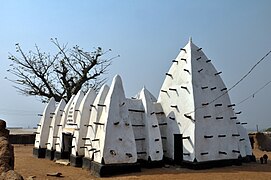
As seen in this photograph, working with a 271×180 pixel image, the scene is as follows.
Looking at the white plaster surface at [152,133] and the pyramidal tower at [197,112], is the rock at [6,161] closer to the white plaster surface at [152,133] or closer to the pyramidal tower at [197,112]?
the white plaster surface at [152,133]

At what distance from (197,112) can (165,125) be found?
91.8 inches

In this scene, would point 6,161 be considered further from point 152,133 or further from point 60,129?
point 60,129

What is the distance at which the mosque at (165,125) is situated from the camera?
549 inches

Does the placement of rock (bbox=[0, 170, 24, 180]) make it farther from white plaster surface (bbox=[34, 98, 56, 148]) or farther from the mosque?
white plaster surface (bbox=[34, 98, 56, 148])

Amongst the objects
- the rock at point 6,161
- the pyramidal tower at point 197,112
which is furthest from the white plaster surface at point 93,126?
the rock at point 6,161

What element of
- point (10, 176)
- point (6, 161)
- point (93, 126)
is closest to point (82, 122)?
point (93, 126)

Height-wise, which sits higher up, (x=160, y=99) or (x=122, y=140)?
A: (x=160, y=99)

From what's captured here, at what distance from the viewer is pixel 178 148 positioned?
16172 millimetres

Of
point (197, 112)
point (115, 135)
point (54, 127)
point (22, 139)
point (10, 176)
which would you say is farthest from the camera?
point (22, 139)

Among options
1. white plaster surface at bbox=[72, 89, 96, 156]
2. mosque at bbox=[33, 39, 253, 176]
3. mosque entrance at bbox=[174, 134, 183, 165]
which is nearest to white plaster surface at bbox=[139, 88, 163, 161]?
mosque at bbox=[33, 39, 253, 176]

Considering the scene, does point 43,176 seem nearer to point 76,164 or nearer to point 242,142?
point 76,164

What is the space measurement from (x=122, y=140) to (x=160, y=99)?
500cm

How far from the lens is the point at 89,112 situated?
17.9 metres

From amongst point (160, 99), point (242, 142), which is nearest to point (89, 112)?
point (160, 99)
